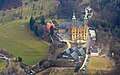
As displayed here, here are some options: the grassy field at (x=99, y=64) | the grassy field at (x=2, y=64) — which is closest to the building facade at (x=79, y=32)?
the grassy field at (x=99, y=64)

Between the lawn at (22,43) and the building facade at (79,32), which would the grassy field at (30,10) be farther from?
the building facade at (79,32)

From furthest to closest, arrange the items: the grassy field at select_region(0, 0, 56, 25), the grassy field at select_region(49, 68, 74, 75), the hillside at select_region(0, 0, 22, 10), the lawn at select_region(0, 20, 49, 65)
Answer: the hillside at select_region(0, 0, 22, 10)
the grassy field at select_region(0, 0, 56, 25)
the lawn at select_region(0, 20, 49, 65)
the grassy field at select_region(49, 68, 74, 75)

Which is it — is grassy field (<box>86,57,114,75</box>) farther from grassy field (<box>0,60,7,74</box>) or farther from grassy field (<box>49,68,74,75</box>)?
grassy field (<box>0,60,7,74</box>)

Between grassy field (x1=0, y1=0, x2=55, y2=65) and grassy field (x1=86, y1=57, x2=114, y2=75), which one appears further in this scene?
grassy field (x1=0, y1=0, x2=55, y2=65)

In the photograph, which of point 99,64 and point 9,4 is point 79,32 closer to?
point 99,64

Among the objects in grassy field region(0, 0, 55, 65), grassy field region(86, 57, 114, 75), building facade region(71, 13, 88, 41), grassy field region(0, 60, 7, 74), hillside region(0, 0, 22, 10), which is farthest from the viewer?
hillside region(0, 0, 22, 10)

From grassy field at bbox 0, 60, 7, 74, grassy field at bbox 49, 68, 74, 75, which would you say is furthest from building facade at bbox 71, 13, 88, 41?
grassy field at bbox 0, 60, 7, 74
